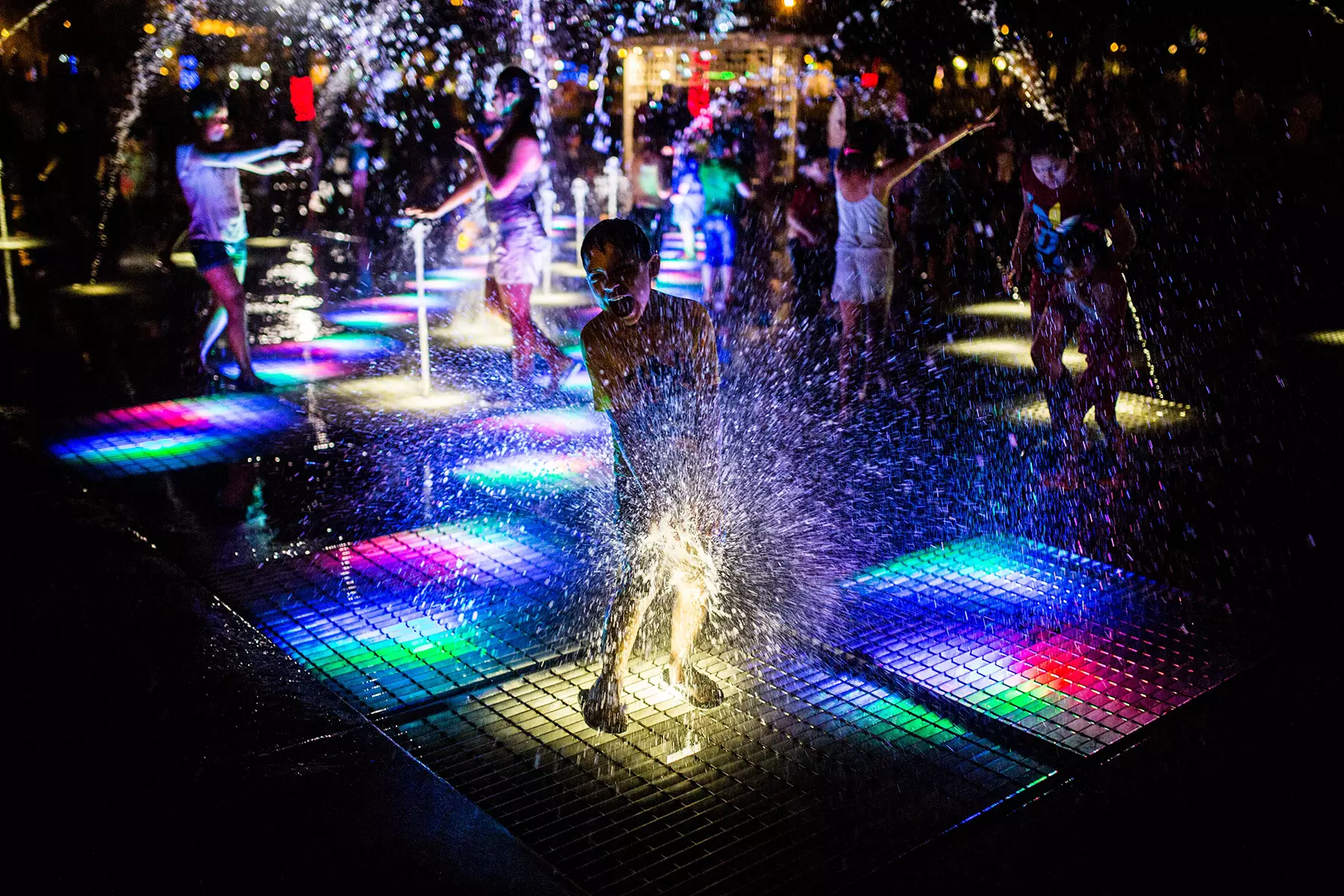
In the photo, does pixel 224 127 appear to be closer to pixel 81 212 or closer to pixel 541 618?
pixel 541 618

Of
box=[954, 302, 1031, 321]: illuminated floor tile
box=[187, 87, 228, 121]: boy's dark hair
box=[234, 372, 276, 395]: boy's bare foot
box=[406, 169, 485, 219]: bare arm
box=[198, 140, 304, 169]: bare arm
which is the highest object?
box=[187, 87, 228, 121]: boy's dark hair

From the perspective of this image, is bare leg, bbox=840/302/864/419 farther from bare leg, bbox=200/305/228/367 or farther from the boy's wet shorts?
bare leg, bbox=200/305/228/367

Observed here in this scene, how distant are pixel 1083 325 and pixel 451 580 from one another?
3967 millimetres

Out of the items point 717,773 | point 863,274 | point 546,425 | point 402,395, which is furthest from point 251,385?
point 717,773

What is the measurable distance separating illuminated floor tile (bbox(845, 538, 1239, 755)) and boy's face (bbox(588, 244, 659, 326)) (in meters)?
1.59

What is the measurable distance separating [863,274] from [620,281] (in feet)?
16.2

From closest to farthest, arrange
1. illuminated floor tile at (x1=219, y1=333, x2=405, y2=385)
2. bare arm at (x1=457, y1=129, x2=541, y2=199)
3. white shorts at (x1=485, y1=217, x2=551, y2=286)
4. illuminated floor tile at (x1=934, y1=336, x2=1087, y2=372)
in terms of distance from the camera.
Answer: bare arm at (x1=457, y1=129, x2=541, y2=199), white shorts at (x1=485, y1=217, x2=551, y2=286), illuminated floor tile at (x1=219, y1=333, x2=405, y2=385), illuminated floor tile at (x1=934, y1=336, x2=1087, y2=372)

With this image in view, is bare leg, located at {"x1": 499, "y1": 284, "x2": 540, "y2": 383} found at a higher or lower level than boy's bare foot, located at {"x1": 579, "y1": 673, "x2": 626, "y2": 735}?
higher

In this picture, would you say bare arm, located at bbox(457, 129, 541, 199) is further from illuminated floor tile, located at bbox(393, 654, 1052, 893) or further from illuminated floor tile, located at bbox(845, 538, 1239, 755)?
illuminated floor tile, located at bbox(393, 654, 1052, 893)

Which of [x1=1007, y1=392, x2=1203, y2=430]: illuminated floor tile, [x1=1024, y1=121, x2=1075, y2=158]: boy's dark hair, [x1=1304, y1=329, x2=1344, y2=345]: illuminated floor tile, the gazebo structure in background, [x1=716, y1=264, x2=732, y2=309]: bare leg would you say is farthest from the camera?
the gazebo structure in background

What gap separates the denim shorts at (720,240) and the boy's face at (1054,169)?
5.92 meters

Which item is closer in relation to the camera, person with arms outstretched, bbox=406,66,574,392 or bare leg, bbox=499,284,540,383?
person with arms outstretched, bbox=406,66,574,392

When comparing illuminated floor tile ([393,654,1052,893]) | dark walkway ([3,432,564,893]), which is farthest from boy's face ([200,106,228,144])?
illuminated floor tile ([393,654,1052,893])

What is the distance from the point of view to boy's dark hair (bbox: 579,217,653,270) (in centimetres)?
370
